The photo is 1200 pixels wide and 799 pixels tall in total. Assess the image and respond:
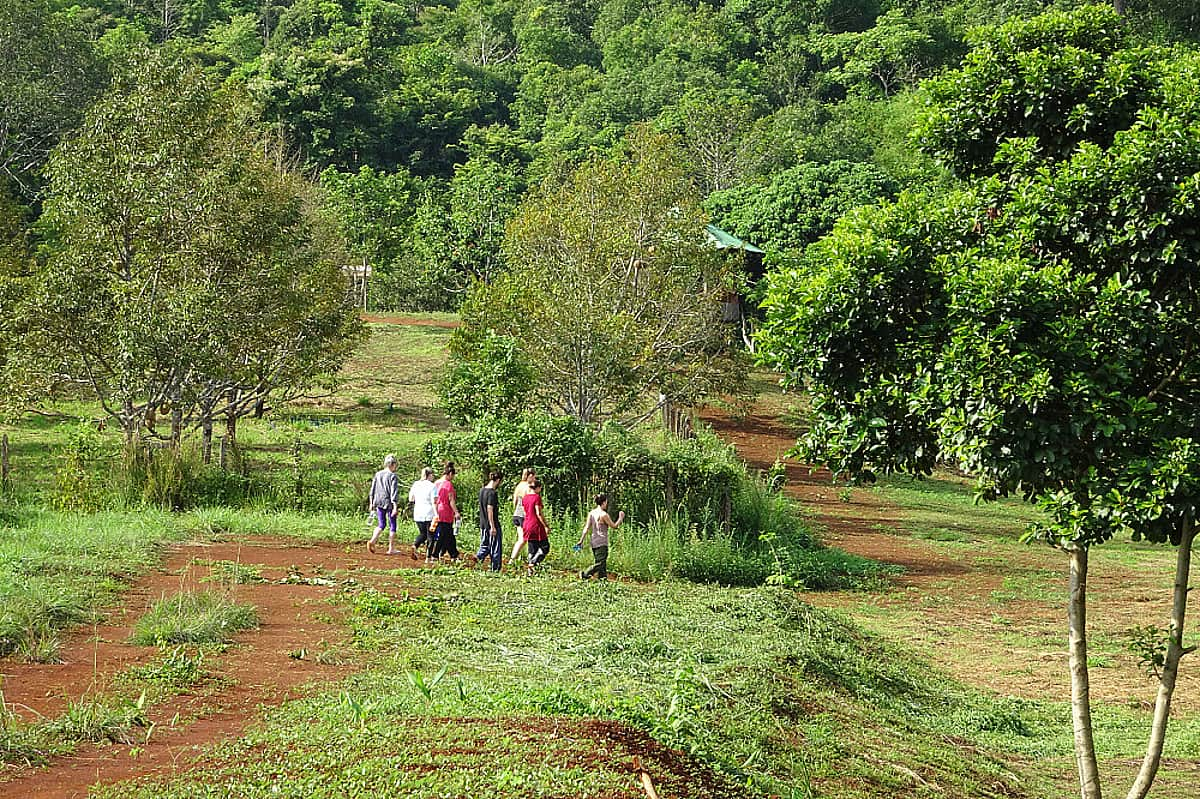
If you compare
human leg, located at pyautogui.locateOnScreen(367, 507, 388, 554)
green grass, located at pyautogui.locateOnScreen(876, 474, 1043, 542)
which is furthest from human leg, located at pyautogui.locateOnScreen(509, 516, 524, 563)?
green grass, located at pyautogui.locateOnScreen(876, 474, 1043, 542)

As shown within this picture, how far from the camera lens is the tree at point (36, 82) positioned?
40469mm

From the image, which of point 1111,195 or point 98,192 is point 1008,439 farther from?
point 98,192

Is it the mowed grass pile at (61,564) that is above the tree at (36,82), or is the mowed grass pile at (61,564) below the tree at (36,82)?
below

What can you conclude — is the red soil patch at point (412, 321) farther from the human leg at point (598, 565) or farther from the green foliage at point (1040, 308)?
the green foliage at point (1040, 308)

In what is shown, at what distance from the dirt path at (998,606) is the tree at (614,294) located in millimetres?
4838

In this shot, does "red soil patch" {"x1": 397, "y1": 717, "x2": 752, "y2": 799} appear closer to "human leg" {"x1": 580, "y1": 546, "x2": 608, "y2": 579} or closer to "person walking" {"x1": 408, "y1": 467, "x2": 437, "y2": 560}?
"human leg" {"x1": 580, "y1": 546, "x2": 608, "y2": 579}

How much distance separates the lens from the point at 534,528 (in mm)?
15969

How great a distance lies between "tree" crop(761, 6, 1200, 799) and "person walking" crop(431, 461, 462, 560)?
8157 mm

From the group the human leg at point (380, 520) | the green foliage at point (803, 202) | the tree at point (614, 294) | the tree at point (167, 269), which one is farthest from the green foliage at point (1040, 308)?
the green foliage at point (803, 202)

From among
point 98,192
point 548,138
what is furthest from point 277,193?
point 548,138

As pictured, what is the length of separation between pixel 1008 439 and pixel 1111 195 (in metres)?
1.61

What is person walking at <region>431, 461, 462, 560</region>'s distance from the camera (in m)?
15.8

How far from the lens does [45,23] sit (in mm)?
41906

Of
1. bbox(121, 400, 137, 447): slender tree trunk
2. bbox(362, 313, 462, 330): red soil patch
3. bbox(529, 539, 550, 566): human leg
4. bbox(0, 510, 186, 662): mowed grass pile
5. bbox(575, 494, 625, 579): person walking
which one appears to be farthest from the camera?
bbox(362, 313, 462, 330): red soil patch
